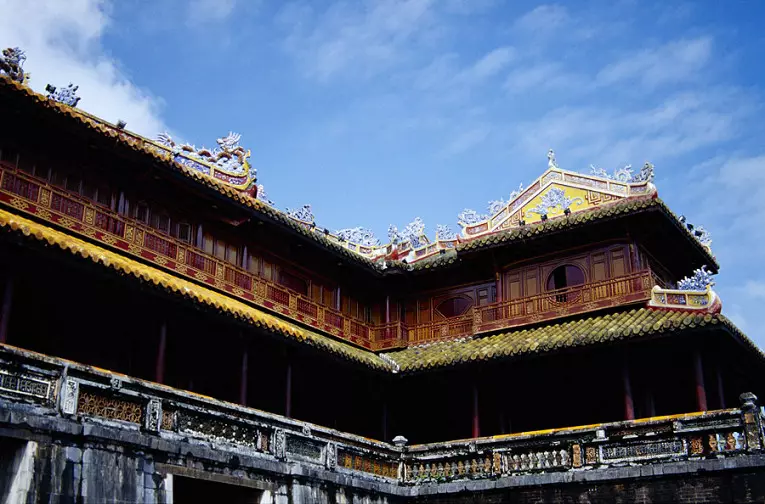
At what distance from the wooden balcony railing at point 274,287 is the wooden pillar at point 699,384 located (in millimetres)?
2439

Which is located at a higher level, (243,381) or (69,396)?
(243,381)

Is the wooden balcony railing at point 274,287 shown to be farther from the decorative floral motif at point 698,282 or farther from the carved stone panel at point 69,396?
the carved stone panel at point 69,396

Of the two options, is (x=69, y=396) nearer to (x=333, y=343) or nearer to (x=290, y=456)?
(x=290, y=456)

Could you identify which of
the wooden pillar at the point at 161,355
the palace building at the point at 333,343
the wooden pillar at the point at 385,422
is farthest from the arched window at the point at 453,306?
the wooden pillar at the point at 161,355

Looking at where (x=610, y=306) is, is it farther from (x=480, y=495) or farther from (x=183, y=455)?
(x=183, y=455)

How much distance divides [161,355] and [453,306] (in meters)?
11.3

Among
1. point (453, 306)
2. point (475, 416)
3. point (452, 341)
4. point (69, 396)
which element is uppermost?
point (453, 306)

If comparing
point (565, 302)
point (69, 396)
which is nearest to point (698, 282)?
point (565, 302)

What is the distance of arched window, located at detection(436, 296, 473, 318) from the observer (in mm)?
27375

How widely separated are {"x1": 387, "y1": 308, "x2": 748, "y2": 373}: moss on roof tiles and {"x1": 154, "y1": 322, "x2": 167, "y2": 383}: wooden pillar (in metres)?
7.92

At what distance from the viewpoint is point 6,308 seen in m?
15.7

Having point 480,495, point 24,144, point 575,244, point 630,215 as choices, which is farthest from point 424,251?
point 24,144

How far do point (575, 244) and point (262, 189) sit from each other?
8690 mm

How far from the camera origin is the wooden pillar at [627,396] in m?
21.3
